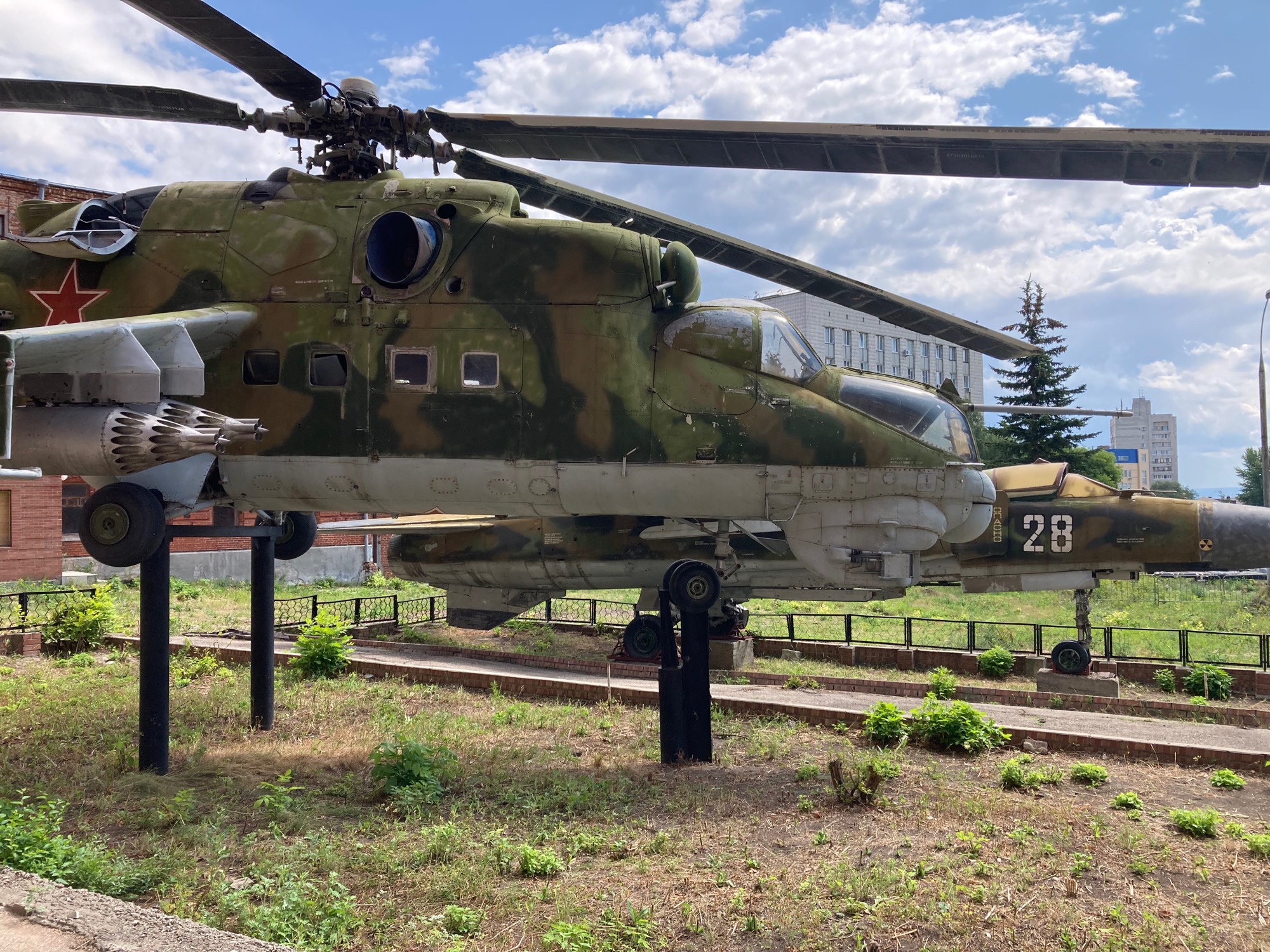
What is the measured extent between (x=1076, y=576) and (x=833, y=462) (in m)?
8.77

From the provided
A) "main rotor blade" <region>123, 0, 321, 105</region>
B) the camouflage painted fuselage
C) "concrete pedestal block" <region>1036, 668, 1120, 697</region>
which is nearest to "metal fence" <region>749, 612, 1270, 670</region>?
"concrete pedestal block" <region>1036, 668, 1120, 697</region>

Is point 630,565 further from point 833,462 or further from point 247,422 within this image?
point 247,422

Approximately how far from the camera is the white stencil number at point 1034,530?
46.8ft

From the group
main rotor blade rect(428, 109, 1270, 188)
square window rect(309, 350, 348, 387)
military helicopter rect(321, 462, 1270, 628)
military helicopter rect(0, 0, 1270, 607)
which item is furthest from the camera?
military helicopter rect(321, 462, 1270, 628)

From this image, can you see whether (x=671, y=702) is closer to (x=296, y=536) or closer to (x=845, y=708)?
(x=845, y=708)

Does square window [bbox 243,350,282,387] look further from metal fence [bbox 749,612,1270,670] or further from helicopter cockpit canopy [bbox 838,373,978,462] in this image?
metal fence [bbox 749,612,1270,670]

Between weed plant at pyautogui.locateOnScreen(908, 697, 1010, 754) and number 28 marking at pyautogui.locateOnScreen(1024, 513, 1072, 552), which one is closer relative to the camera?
weed plant at pyautogui.locateOnScreen(908, 697, 1010, 754)

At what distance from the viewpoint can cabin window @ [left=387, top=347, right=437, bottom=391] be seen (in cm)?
762

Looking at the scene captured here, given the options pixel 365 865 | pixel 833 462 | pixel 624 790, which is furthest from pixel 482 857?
pixel 833 462

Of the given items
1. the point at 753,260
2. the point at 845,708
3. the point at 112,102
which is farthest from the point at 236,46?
the point at 845,708

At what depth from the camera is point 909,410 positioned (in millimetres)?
7906

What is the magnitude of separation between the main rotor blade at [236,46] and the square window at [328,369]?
79.5 inches

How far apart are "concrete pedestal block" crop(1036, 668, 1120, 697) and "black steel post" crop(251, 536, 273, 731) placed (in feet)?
36.7

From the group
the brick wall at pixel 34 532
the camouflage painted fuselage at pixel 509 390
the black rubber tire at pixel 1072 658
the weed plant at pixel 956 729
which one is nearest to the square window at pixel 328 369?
the camouflage painted fuselage at pixel 509 390
